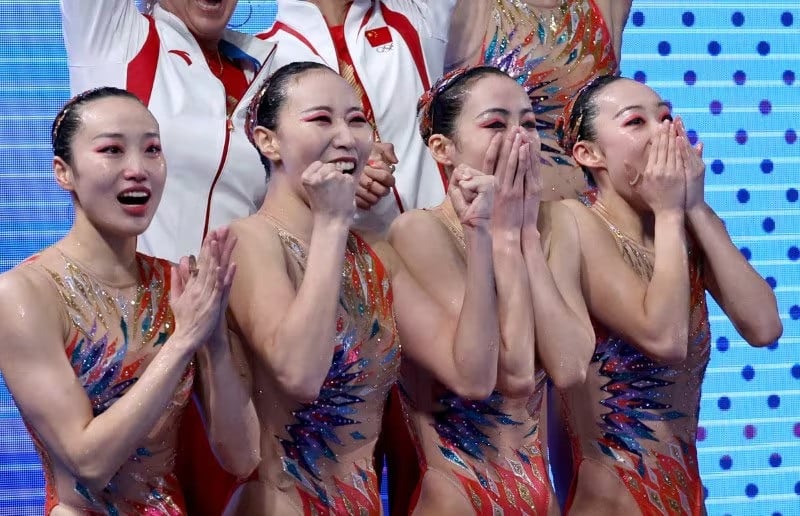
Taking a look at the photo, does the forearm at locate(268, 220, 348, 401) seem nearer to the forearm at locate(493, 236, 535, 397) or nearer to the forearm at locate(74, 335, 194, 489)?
the forearm at locate(74, 335, 194, 489)

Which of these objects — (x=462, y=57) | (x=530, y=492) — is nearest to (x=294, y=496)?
(x=530, y=492)

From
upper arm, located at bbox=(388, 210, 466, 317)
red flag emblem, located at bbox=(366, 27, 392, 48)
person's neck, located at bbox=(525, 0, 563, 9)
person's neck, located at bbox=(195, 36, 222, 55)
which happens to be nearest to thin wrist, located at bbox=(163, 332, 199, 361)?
upper arm, located at bbox=(388, 210, 466, 317)

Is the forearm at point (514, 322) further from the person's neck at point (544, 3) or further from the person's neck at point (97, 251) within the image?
the person's neck at point (544, 3)

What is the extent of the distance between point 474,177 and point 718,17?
1.95m

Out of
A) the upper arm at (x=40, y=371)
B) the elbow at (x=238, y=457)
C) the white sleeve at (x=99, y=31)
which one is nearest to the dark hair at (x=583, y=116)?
the white sleeve at (x=99, y=31)

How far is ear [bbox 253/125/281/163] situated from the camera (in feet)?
8.45

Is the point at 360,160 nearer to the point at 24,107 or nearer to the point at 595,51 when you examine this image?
the point at 595,51

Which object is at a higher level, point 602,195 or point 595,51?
point 595,51

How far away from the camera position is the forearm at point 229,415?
236 cm

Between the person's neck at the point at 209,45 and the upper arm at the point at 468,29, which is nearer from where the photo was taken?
the person's neck at the point at 209,45

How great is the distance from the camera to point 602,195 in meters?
3.01

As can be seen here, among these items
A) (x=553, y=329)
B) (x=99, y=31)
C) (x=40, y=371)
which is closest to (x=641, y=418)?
(x=553, y=329)

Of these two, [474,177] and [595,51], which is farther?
[595,51]

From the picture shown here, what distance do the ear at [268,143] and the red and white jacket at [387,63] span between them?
0.45 m
